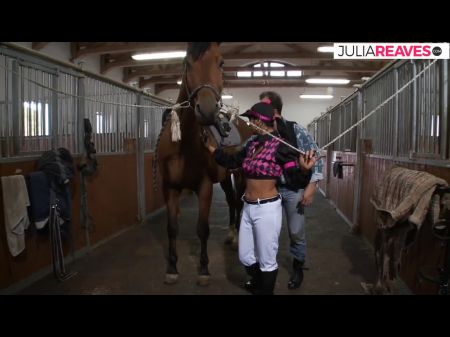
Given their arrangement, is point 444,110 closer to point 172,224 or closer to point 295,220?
point 295,220

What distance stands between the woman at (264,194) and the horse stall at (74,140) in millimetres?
1135

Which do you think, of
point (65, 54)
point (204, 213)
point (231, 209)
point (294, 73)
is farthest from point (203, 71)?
point (294, 73)

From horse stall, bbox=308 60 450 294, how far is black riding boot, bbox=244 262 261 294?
37.2 inches

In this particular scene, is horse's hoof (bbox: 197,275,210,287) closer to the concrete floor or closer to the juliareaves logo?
the concrete floor

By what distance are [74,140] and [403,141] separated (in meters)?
3.02

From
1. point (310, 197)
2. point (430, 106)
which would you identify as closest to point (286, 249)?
point (310, 197)

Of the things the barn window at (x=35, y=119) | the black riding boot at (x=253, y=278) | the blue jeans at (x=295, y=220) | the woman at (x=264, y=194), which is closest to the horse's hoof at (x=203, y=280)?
the black riding boot at (x=253, y=278)

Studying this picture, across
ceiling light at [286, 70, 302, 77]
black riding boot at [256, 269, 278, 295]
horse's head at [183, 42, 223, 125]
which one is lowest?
black riding boot at [256, 269, 278, 295]

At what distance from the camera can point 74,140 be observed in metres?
3.12

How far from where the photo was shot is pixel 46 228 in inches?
98.6

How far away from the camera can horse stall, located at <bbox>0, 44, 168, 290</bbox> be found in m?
2.30

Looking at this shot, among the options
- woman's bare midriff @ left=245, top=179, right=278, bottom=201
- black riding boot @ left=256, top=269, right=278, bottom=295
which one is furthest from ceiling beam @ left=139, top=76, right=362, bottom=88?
black riding boot @ left=256, top=269, right=278, bottom=295

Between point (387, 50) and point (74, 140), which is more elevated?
point (387, 50)

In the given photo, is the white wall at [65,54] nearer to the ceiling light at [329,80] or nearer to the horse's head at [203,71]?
the horse's head at [203,71]
